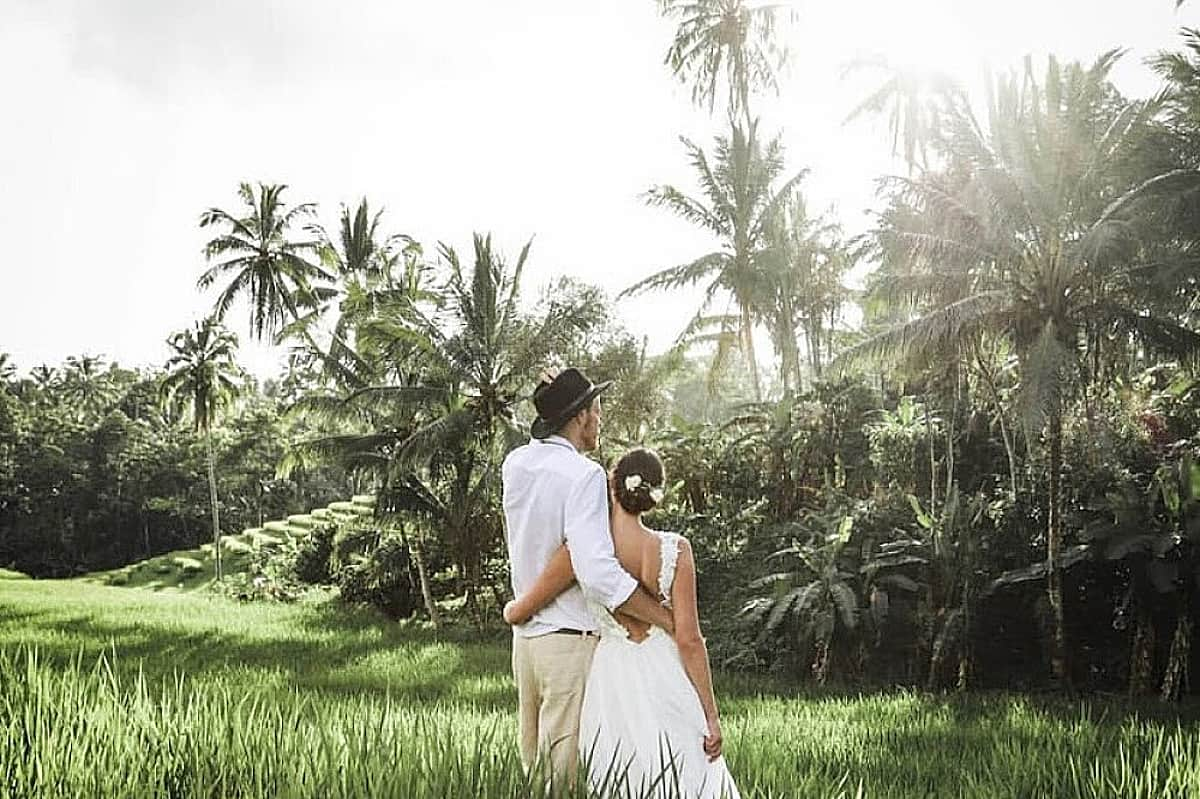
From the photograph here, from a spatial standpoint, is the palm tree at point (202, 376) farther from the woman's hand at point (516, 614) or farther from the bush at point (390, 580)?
the woman's hand at point (516, 614)

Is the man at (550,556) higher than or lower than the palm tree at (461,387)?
lower

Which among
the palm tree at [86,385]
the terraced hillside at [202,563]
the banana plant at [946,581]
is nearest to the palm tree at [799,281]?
the banana plant at [946,581]

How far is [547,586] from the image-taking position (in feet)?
10.9

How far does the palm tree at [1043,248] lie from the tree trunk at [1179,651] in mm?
1178

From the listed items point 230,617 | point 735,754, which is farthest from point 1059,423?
point 230,617

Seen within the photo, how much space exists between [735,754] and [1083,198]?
9978mm

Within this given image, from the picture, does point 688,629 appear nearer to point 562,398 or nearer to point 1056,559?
point 562,398

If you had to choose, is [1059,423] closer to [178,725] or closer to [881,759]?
[881,759]

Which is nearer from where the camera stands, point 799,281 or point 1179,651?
point 1179,651

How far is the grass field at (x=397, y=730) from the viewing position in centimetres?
255

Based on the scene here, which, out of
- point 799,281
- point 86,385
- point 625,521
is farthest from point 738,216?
→ point 86,385

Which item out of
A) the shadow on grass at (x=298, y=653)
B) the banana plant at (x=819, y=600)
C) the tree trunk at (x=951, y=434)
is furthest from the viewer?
the tree trunk at (x=951, y=434)

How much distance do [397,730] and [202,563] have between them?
4178cm

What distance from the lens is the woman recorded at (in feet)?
11.4
